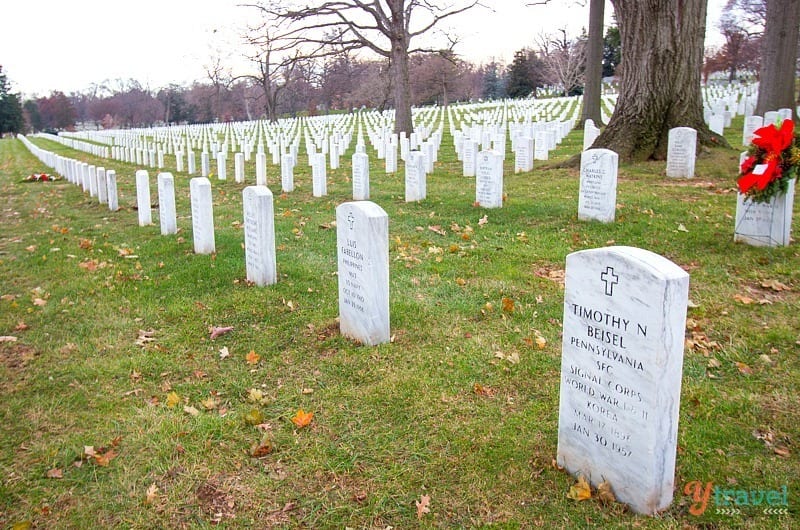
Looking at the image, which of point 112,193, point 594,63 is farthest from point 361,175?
point 594,63

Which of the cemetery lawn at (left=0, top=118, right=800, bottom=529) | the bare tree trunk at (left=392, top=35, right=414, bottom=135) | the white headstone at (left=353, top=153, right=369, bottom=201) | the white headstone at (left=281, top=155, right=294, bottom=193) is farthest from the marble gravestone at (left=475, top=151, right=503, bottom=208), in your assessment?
the bare tree trunk at (left=392, top=35, right=414, bottom=135)

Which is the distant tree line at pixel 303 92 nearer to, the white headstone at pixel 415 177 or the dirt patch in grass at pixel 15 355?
the white headstone at pixel 415 177

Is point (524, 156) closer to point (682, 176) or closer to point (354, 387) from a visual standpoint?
point (682, 176)

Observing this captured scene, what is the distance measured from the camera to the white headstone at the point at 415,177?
454 inches

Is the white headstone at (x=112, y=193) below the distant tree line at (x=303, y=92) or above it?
below

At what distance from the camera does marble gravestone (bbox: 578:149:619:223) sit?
8383mm

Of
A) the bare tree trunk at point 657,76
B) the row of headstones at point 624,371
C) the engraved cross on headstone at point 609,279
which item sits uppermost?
the bare tree trunk at point 657,76

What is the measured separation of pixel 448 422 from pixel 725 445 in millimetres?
Result: 1577

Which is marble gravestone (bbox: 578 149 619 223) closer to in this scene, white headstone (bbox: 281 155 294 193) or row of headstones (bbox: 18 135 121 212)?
white headstone (bbox: 281 155 294 193)

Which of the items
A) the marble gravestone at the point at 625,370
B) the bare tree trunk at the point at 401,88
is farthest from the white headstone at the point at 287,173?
the marble gravestone at the point at 625,370

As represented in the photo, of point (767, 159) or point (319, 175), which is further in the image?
point (319, 175)

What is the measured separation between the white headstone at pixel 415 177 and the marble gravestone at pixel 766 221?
19.1ft

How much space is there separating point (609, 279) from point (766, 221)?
513 centimetres

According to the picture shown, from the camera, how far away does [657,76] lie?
12.7 m
